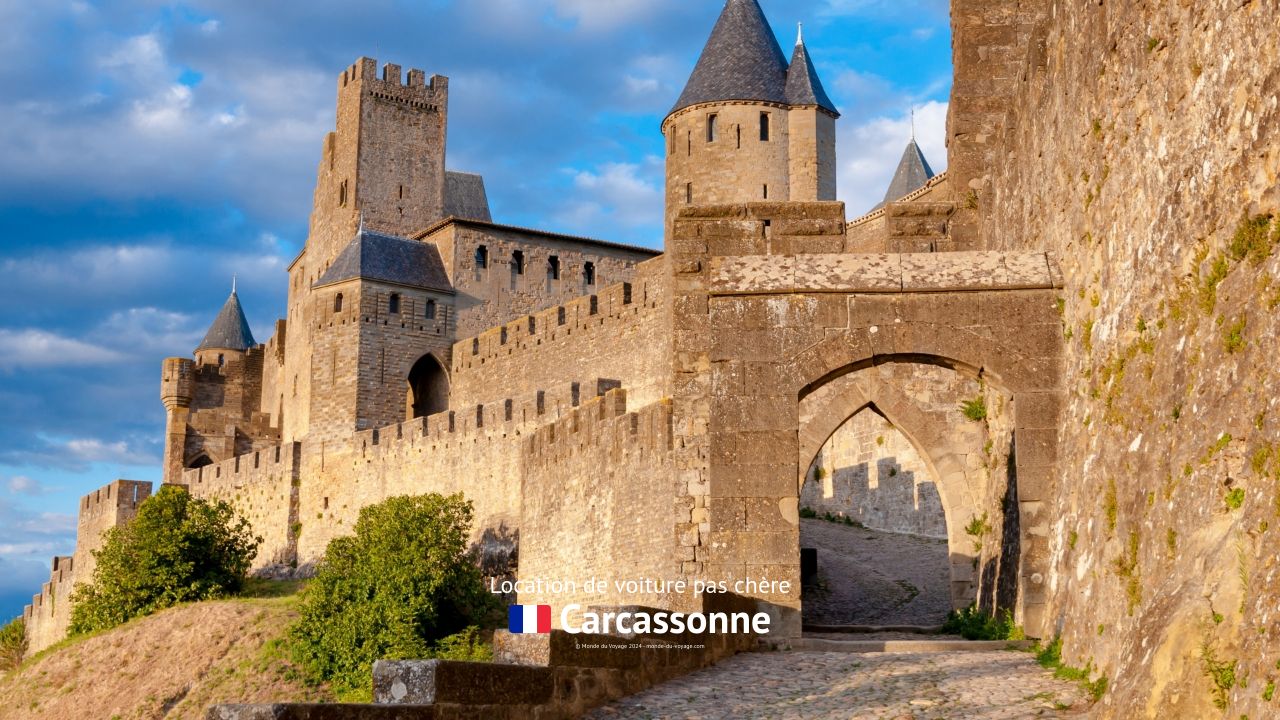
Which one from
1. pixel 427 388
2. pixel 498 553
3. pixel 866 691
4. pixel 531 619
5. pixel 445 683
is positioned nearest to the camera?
pixel 445 683

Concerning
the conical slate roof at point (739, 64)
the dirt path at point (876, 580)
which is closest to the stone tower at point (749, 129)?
the conical slate roof at point (739, 64)

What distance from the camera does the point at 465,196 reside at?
51.4 m

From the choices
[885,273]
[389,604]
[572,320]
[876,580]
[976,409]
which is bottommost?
[389,604]

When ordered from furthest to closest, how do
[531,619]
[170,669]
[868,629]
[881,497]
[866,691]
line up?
[170,669] → [881,497] → [868,629] → [531,619] → [866,691]

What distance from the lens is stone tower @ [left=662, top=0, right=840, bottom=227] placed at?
3866cm

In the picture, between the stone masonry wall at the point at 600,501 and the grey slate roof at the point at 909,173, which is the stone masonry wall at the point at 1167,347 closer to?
the stone masonry wall at the point at 600,501

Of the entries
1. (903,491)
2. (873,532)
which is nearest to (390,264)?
(873,532)

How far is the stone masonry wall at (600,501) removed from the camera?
70.4 ft

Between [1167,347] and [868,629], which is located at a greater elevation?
[1167,347]

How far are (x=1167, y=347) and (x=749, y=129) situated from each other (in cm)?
3143

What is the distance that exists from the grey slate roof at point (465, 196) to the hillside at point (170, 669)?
20.8 meters

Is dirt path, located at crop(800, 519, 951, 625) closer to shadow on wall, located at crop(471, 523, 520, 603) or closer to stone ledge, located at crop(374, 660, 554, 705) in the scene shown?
shadow on wall, located at crop(471, 523, 520, 603)

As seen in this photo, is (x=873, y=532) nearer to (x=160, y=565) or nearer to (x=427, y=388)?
(x=160, y=565)

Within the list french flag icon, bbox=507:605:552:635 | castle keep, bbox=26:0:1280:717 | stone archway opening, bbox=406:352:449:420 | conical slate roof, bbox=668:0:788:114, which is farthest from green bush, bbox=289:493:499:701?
conical slate roof, bbox=668:0:788:114
